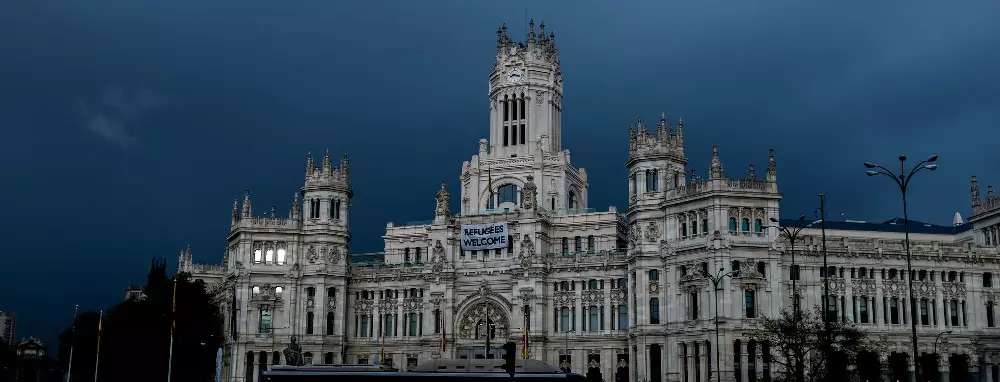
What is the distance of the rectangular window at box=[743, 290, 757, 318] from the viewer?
4200 inches

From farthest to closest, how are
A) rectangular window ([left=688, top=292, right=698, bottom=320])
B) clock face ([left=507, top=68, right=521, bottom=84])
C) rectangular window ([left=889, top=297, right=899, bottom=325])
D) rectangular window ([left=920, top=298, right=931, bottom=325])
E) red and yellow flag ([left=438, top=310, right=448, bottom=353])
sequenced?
clock face ([left=507, top=68, right=521, bottom=84]) < red and yellow flag ([left=438, top=310, right=448, bottom=353]) < rectangular window ([left=920, top=298, right=931, bottom=325]) < rectangular window ([left=889, top=297, right=899, bottom=325]) < rectangular window ([left=688, top=292, right=698, bottom=320])

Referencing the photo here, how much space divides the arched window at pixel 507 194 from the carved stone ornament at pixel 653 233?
27047 mm

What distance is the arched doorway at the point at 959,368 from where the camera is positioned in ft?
362

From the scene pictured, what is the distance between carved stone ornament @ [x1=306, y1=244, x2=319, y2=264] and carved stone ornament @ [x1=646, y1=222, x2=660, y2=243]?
42609 mm

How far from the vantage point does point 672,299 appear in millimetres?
112188

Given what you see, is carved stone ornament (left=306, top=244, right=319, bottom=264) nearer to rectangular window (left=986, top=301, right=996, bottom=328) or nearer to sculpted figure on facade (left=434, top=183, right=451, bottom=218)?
sculpted figure on facade (left=434, top=183, right=451, bottom=218)

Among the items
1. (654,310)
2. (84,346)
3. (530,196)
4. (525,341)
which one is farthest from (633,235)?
(84,346)

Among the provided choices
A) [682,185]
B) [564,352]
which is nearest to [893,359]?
[682,185]

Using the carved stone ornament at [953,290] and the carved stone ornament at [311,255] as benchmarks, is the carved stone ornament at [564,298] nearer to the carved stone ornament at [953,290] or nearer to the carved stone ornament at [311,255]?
the carved stone ornament at [311,255]

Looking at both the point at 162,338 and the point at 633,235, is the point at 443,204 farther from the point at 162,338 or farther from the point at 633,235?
the point at 162,338

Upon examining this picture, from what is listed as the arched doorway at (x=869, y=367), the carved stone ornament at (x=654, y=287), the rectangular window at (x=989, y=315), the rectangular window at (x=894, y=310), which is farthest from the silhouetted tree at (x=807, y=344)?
the rectangular window at (x=989, y=315)

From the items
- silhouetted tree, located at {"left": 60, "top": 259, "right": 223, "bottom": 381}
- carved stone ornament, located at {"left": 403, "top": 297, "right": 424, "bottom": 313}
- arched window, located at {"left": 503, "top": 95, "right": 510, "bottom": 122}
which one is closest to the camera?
silhouetted tree, located at {"left": 60, "top": 259, "right": 223, "bottom": 381}

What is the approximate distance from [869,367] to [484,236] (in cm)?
4771

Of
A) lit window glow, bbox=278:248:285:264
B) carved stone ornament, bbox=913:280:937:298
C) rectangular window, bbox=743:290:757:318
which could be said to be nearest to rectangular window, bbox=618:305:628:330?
rectangular window, bbox=743:290:757:318
